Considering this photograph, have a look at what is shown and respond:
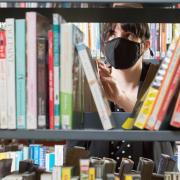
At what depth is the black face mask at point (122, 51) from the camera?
191cm

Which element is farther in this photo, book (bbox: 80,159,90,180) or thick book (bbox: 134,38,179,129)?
book (bbox: 80,159,90,180)

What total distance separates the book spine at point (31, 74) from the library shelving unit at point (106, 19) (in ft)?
0.12

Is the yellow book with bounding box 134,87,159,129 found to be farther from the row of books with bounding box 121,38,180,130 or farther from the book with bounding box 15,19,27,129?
the book with bounding box 15,19,27,129

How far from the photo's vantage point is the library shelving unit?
107 cm

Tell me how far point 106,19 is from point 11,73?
42cm

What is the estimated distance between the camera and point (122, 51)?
1914mm

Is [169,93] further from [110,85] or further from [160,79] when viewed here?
[110,85]

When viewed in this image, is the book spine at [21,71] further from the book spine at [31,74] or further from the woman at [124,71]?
the woman at [124,71]

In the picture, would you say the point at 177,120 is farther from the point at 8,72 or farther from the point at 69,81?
the point at 8,72

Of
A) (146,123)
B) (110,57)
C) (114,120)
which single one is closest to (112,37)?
(110,57)

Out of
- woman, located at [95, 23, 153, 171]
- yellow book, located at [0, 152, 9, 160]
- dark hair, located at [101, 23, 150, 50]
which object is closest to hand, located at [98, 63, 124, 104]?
woman, located at [95, 23, 153, 171]

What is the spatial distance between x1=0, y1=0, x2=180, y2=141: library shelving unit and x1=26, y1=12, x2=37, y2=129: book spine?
4 centimetres

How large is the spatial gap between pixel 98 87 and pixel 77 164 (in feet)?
0.95

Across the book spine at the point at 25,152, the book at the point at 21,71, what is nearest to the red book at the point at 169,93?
the book at the point at 21,71
